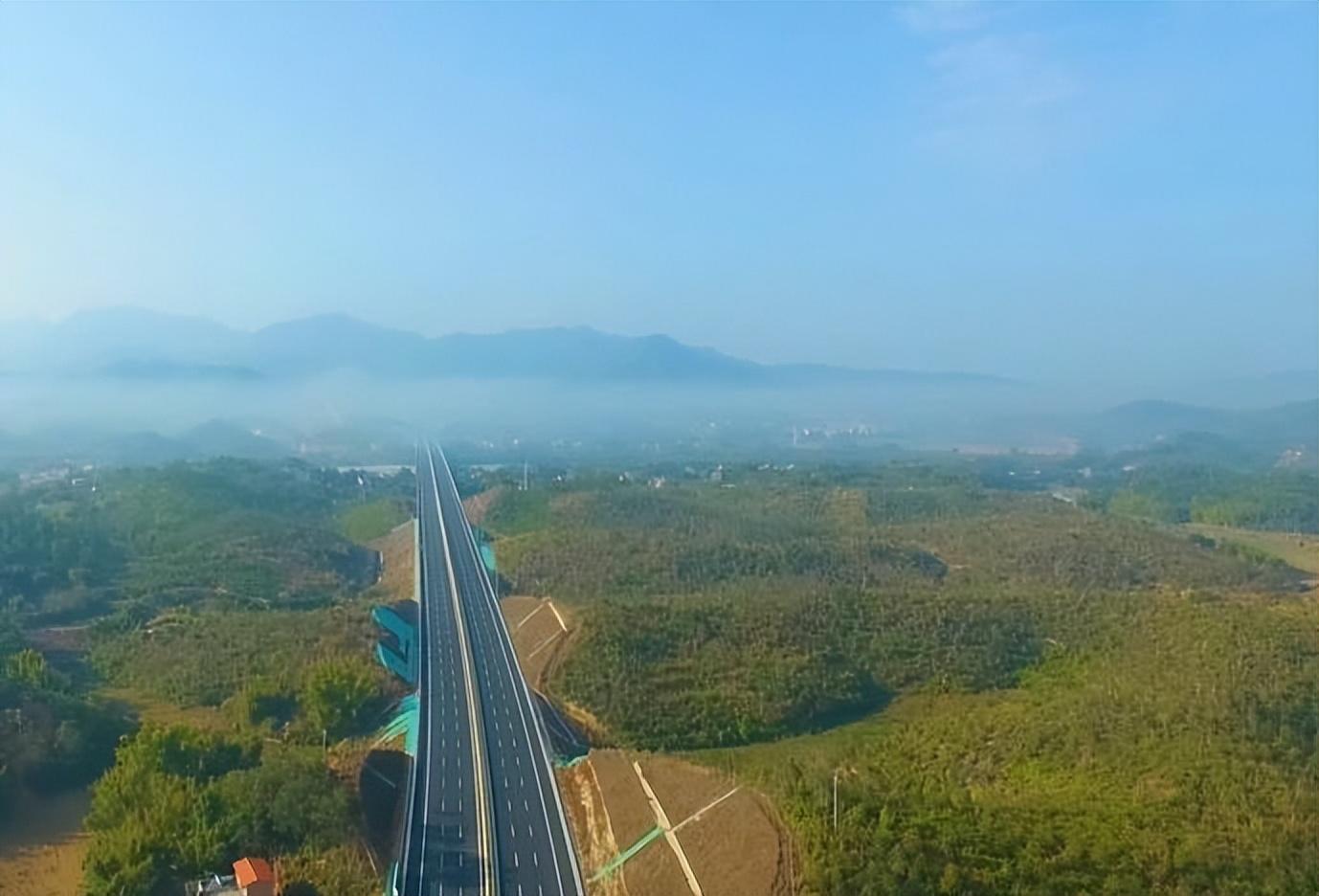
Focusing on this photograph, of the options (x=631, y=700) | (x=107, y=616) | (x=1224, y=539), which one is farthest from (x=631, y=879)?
(x=1224, y=539)

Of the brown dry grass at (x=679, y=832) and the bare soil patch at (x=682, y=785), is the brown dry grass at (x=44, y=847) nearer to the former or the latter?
the brown dry grass at (x=679, y=832)

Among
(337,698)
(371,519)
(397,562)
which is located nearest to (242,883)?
(337,698)

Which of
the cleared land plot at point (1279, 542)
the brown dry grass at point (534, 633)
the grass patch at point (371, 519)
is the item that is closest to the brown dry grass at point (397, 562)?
the grass patch at point (371, 519)

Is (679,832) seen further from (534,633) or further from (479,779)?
(534,633)

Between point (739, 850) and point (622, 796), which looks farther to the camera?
point (622, 796)

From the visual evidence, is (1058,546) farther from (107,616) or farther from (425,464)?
(425,464)

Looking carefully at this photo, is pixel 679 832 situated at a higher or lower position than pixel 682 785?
lower
